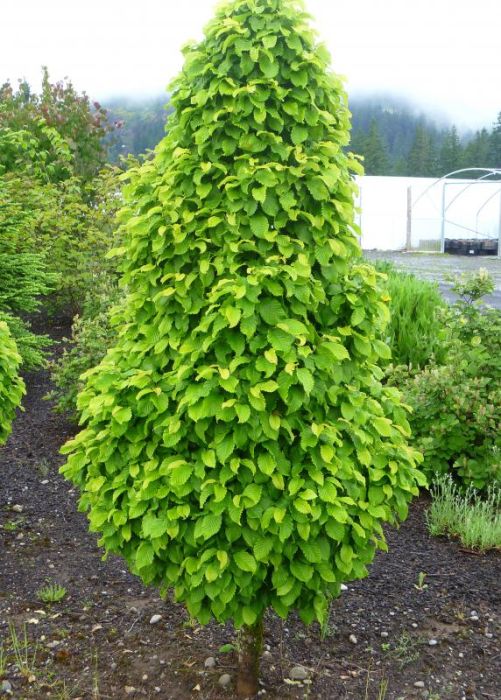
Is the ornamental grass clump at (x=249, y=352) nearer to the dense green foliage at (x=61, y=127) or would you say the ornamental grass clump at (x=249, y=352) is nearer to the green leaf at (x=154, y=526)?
the green leaf at (x=154, y=526)

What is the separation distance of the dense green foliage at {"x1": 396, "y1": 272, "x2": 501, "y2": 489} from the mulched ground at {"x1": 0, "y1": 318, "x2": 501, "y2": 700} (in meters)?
0.70

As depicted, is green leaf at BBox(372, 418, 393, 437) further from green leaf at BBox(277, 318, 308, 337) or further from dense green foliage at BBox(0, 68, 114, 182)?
dense green foliage at BBox(0, 68, 114, 182)

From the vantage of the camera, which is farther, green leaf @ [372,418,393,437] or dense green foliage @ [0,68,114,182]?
dense green foliage @ [0,68,114,182]

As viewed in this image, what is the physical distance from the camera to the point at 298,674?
311cm

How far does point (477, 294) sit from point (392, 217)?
23.5 meters

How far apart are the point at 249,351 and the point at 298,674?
159cm

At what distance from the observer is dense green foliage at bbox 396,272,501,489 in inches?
192

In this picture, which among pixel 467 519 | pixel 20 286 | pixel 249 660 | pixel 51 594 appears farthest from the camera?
pixel 20 286

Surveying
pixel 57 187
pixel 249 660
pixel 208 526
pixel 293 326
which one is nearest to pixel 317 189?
pixel 293 326

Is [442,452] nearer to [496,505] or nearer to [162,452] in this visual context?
[496,505]

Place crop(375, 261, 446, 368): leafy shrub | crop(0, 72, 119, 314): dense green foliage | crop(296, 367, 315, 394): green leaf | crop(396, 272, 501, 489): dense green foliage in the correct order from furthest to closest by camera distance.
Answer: crop(0, 72, 119, 314): dense green foliage, crop(375, 261, 446, 368): leafy shrub, crop(396, 272, 501, 489): dense green foliage, crop(296, 367, 315, 394): green leaf

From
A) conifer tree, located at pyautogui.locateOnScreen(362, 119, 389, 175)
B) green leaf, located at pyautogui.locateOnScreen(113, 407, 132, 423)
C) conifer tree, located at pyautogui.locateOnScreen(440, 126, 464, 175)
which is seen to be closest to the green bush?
green leaf, located at pyautogui.locateOnScreen(113, 407, 132, 423)

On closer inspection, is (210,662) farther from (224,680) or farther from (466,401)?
(466,401)

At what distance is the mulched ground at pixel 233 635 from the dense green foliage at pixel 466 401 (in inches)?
27.4
